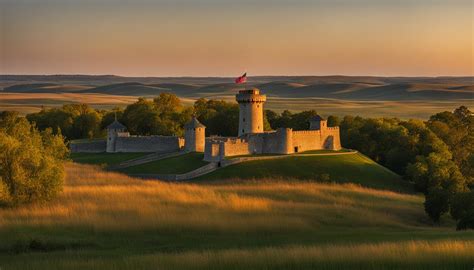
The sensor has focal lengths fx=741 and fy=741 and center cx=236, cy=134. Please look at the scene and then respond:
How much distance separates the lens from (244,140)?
8269cm

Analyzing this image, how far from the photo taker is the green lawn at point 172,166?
244 ft

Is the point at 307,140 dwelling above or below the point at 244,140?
below

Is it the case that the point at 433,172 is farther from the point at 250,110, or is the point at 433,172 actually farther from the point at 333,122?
the point at 333,122

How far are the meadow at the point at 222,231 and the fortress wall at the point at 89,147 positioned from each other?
2987 centimetres

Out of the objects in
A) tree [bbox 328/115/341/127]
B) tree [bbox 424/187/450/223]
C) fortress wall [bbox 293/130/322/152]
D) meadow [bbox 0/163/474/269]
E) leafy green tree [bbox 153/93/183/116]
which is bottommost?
tree [bbox 424/187/450/223]

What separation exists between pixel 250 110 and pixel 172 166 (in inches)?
664

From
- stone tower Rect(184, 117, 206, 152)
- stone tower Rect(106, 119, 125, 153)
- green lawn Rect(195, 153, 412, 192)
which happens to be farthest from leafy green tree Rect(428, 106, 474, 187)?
stone tower Rect(106, 119, 125, 153)

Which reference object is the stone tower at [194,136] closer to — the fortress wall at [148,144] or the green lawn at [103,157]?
the fortress wall at [148,144]

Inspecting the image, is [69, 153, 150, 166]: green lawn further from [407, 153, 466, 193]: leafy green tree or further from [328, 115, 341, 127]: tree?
[328, 115, 341, 127]: tree

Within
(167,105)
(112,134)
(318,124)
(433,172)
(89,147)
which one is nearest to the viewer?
(433,172)

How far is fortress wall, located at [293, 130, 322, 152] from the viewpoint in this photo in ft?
283

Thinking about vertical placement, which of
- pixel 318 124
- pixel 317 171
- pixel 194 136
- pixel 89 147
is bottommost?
pixel 317 171

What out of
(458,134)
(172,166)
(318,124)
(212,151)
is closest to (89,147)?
(172,166)

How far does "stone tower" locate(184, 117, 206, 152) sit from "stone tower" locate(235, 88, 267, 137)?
669 cm
